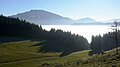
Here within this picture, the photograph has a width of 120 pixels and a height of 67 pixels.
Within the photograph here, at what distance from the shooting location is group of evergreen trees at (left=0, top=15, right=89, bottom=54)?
158m

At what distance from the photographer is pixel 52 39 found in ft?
537

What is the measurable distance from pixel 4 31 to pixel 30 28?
2175 cm

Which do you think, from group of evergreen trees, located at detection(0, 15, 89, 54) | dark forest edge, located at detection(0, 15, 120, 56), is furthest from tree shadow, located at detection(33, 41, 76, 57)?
group of evergreen trees, located at detection(0, 15, 89, 54)

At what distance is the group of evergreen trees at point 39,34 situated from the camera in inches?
6216

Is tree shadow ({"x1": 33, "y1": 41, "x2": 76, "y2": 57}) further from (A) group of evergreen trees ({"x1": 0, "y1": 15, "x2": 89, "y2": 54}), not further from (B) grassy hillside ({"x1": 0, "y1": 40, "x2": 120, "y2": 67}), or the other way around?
(B) grassy hillside ({"x1": 0, "y1": 40, "x2": 120, "y2": 67})

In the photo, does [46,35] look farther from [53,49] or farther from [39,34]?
[53,49]

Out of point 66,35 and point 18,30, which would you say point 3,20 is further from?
point 66,35

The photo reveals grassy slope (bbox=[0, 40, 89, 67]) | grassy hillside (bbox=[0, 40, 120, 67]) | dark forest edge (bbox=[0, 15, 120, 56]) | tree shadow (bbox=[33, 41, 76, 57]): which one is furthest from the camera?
dark forest edge (bbox=[0, 15, 120, 56])

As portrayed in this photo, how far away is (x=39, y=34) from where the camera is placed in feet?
562

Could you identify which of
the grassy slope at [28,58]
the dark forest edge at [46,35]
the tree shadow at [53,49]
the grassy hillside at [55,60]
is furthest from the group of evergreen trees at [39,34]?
the grassy hillside at [55,60]

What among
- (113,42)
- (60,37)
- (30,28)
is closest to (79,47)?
(60,37)

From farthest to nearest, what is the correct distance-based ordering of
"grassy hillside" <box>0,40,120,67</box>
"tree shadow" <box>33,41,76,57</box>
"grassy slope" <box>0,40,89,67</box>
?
"tree shadow" <box>33,41,76,57</box>
"grassy slope" <box>0,40,89,67</box>
"grassy hillside" <box>0,40,120,67</box>

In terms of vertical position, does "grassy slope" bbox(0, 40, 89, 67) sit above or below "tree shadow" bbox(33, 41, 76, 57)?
above

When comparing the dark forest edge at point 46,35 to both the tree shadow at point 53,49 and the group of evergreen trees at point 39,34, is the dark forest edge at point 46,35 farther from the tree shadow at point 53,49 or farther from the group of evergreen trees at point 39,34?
the tree shadow at point 53,49
